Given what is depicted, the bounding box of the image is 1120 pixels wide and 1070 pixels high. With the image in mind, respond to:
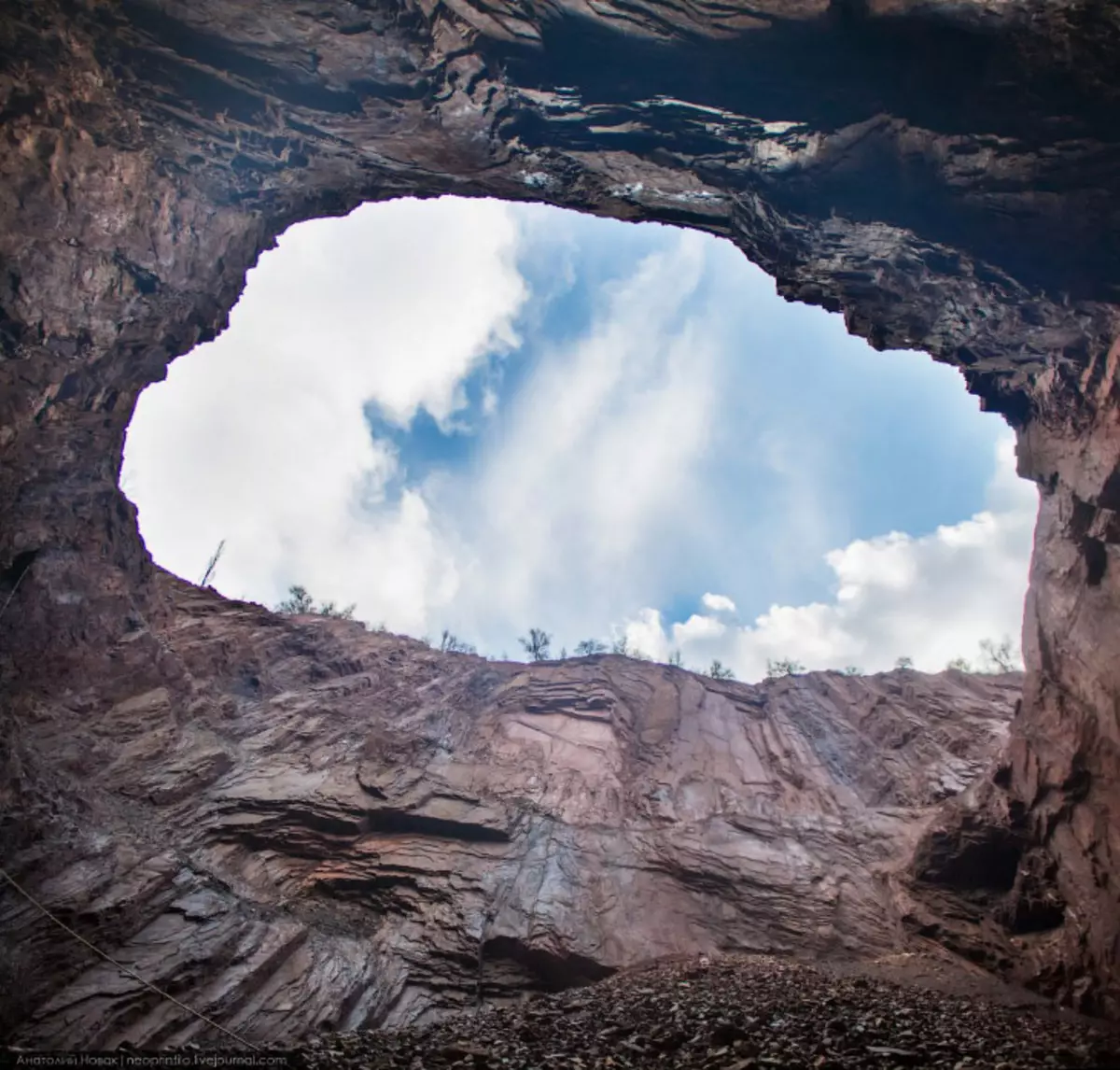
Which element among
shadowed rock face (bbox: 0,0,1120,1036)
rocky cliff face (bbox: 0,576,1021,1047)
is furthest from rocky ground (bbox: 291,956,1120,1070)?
rocky cliff face (bbox: 0,576,1021,1047)

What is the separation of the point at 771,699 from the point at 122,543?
23.7 meters

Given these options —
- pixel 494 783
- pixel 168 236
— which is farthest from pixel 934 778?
pixel 168 236

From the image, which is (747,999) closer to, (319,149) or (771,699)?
(771,699)

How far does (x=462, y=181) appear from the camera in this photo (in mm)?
13930

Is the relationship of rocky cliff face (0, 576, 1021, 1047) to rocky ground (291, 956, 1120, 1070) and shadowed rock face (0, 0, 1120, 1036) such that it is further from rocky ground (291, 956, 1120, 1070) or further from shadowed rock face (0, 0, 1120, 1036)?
rocky ground (291, 956, 1120, 1070)

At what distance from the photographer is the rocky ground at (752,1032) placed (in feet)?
20.5

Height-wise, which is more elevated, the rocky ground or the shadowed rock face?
the shadowed rock face

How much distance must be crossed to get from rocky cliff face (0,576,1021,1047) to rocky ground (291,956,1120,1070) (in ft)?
8.98

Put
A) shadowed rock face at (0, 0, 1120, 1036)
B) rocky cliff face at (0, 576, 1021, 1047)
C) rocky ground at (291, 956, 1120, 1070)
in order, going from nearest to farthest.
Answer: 1. rocky ground at (291, 956, 1120, 1070)
2. shadowed rock face at (0, 0, 1120, 1036)
3. rocky cliff face at (0, 576, 1021, 1047)

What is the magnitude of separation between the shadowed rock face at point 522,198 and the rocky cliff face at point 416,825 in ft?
0.49

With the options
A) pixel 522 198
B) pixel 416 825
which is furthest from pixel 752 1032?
pixel 522 198

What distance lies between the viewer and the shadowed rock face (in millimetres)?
8703

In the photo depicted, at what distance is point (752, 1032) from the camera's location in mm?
7297

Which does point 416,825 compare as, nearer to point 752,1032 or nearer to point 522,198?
point 752,1032
